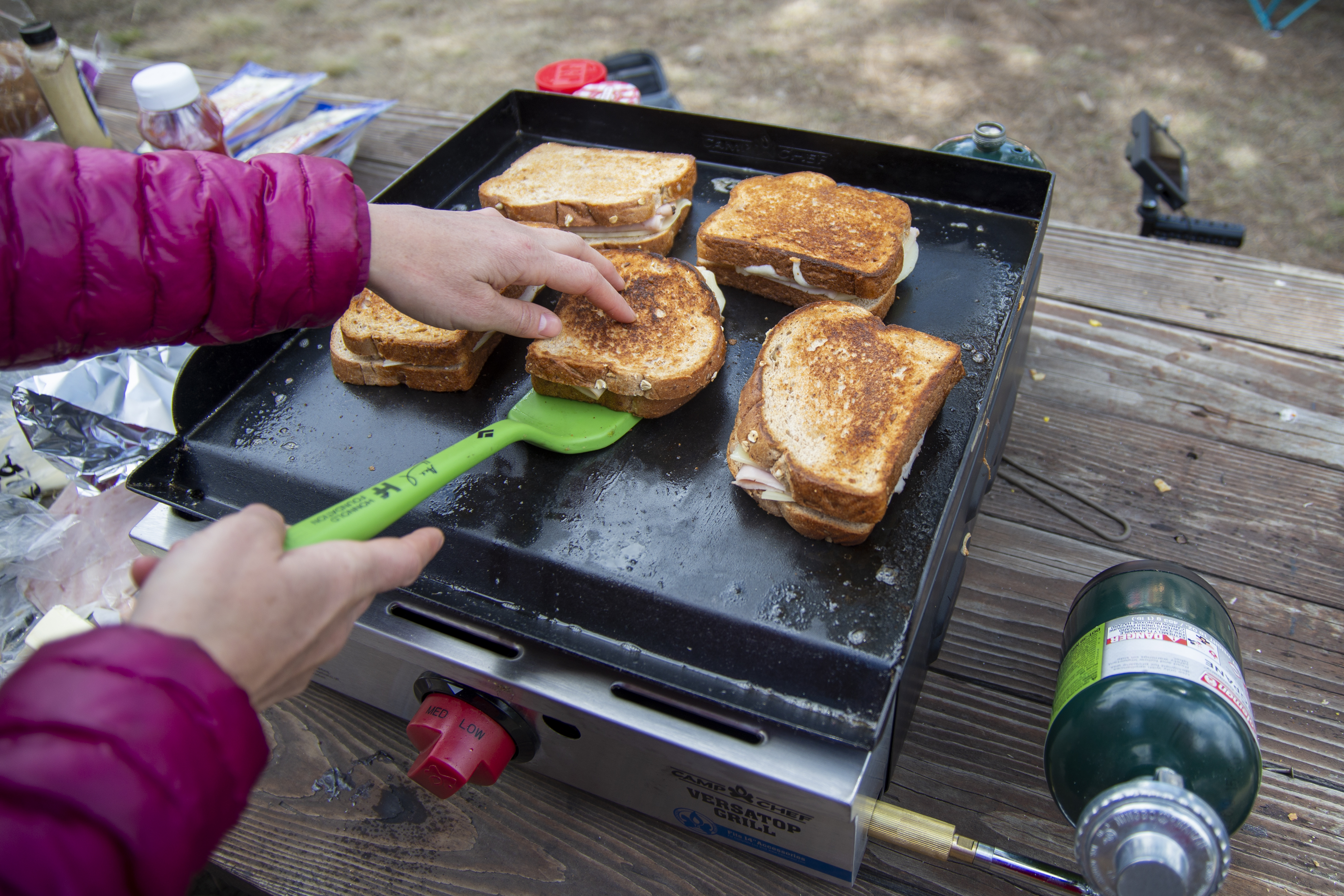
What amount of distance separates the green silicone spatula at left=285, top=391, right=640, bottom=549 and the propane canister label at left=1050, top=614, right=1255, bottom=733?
0.93m

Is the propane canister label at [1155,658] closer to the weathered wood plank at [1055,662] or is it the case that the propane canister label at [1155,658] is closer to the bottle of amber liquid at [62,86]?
the weathered wood plank at [1055,662]

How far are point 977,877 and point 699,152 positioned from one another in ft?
6.58

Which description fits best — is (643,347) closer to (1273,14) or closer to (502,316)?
(502,316)

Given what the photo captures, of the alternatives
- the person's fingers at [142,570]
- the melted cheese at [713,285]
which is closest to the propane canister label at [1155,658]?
the melted cheese at [713,285]

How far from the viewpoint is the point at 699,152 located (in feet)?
7.68

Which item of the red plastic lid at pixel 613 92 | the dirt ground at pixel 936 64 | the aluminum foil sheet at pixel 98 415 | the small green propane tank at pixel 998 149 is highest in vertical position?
the red plastic lid at pixel 613 92

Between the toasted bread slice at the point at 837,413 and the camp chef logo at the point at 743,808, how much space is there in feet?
1.56

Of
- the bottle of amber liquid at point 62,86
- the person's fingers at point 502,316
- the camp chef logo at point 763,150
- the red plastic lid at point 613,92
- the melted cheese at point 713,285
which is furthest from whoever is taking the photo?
the red plastic lid at point 613,92

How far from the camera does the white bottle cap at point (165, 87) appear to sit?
2.03m

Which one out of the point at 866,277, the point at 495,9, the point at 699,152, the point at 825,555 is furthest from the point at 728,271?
the point at 495,9

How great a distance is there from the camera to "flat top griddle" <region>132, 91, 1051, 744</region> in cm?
121

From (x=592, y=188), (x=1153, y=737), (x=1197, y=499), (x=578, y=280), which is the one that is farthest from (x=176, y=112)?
(x=1197, y=499)

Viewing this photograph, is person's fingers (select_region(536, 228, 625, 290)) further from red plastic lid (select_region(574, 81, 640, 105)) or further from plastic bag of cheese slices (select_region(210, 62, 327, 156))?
plastic bag of cheese slices (select_region(210, 62, 327, 156))

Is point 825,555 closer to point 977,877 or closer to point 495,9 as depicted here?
point 977,877
